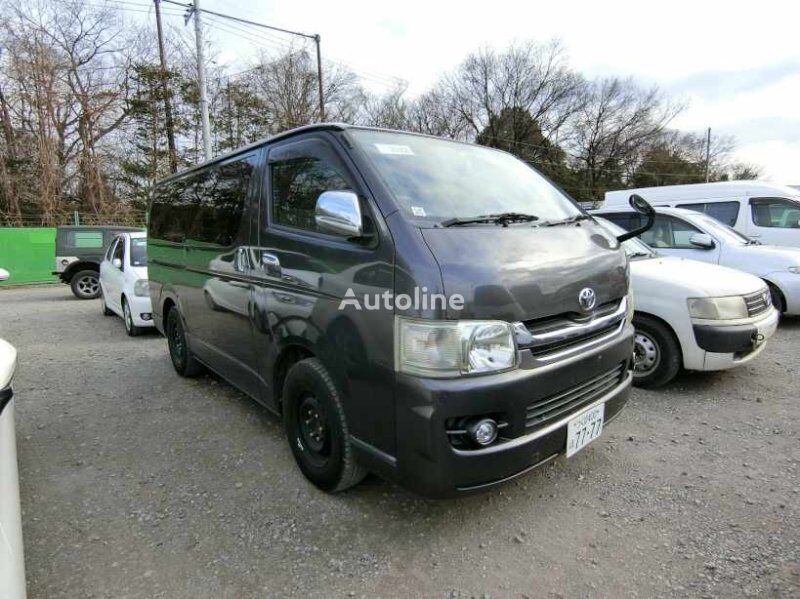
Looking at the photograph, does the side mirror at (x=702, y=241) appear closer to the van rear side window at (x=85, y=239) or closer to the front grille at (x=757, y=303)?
the front grille at (x=757, y=303)

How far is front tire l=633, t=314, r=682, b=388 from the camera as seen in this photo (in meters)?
3.94

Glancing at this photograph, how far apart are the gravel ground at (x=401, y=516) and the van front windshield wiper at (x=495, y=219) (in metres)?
1.50

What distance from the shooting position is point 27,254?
15.1 metres

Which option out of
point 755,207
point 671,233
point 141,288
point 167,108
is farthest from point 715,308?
point 167,108

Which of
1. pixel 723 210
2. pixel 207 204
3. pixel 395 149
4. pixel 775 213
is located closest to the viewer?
pixel 395 149

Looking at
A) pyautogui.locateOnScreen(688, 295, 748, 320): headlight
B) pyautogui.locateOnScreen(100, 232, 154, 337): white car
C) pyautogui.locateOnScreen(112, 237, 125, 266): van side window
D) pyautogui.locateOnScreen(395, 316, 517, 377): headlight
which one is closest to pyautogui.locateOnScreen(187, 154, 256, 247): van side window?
pyautogui.locateOnScreen(395, 316, 517, 377): headlight

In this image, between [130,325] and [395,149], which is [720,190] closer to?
[395,149]

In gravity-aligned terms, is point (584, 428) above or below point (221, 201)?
below

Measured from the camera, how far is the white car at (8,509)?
1475 mm

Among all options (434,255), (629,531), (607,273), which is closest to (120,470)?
(434,255)

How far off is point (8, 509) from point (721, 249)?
24.1 ft

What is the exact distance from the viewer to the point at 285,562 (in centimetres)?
211

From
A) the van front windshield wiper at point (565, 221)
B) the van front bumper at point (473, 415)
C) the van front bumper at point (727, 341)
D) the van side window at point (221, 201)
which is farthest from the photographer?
the van front bumper at point (727, 341)

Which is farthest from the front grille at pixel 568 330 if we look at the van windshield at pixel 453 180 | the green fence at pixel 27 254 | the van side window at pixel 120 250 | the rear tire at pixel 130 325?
the green fence at pixel 27 254
